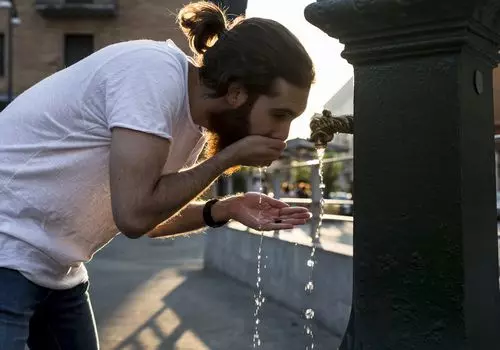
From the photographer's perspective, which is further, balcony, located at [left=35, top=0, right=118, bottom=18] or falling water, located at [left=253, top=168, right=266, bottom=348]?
balcony, located at [left=35, top=0, right=118, bottom=18]

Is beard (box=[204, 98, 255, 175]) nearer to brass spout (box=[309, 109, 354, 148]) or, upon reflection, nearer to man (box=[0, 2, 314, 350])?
man (box=[0, 2, 314, 350])

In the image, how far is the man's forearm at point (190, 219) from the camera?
2.03m

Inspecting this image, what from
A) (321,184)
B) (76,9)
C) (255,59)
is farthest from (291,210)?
(76,9)

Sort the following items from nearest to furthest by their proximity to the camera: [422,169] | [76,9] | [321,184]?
[422,169] < [321,184] < [76,9]

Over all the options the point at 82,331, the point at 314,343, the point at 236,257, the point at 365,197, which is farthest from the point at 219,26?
the point at 236,257

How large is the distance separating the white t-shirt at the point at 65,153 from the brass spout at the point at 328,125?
0.33m

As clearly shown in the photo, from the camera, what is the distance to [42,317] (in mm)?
1945

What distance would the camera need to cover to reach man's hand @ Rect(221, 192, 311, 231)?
1828 millimetres

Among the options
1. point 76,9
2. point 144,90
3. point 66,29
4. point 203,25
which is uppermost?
point 76,9

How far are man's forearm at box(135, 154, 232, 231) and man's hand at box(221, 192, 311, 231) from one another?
30 centimetres

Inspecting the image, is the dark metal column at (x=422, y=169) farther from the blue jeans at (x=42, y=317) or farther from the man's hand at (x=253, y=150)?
the blue jeans at (x=42, y=317)

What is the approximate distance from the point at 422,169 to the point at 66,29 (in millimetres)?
26404

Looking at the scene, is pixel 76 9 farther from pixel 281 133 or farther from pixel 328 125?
pixel 281 133

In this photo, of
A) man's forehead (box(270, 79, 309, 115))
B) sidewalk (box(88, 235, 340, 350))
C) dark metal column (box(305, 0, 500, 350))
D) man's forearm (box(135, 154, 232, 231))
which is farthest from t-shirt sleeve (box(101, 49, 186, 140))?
sidewalk (box(88, 235, 340, 350))
